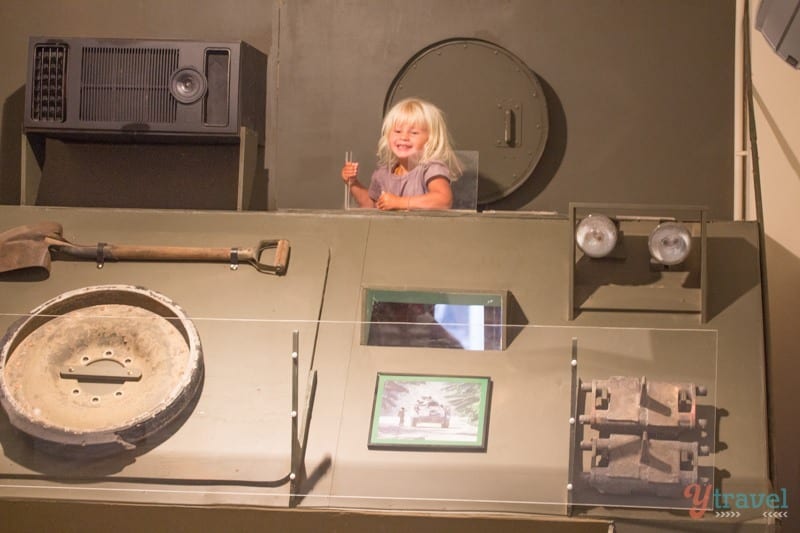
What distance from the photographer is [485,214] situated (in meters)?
3.90

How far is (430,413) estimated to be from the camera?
3043 millimetres

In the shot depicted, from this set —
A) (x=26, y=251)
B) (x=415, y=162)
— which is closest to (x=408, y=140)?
(x=415, y=162)

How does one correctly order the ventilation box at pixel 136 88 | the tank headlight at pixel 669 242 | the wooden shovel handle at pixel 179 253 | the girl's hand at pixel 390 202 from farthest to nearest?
1. the ventilation box at pixel 136 88
2. the girl's hand at pixel 390 202
3. the wooden shovel handle at pixel 179 253
4. the tank headlight at pixel 669 242

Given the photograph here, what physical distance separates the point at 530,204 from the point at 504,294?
4.84 ft

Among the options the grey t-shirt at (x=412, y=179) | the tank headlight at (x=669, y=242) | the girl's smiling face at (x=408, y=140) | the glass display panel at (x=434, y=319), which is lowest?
the glass display panel at (x=434, y=319)

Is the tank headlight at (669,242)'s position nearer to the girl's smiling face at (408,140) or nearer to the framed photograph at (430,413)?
the framed photograph at (430,413)

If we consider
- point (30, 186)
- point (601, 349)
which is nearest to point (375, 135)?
point (30, 186)

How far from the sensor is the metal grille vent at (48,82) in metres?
4.64

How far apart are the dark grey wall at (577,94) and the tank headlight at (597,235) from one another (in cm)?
138

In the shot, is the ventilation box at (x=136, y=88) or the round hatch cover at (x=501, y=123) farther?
the round hatch cover at (x=501, y=123)

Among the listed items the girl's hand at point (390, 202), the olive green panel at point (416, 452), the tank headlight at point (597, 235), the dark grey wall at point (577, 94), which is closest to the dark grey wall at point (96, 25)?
the dark grey wall at point (577, 94)

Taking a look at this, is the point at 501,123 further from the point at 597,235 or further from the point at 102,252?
the point at 102,252

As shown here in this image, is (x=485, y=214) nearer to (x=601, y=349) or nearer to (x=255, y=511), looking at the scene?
(x=601, y=349)

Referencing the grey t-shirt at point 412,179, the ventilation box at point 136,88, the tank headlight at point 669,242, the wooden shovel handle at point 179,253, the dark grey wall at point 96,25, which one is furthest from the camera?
the dark grey wall at point 96,25
